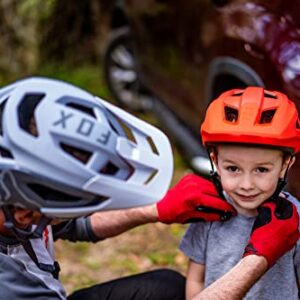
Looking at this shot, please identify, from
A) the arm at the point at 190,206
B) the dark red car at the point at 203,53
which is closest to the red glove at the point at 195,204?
the arm at the point at 190,206

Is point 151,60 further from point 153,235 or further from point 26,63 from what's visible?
point 26,63

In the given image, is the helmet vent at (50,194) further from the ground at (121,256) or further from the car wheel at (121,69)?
the car wheel at (121,69)

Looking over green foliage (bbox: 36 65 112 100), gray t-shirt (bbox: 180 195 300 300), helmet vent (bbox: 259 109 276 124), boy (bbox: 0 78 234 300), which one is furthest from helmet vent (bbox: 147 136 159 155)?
green foliage (bbox: 36 65 112 100)

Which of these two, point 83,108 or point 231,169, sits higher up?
point 83,108

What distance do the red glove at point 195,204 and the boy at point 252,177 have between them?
0.11ft

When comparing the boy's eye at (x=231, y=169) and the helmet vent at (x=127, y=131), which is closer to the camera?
the helmet vent at (x=127, y=131)

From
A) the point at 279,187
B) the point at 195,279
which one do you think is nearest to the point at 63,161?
the point at 279,187

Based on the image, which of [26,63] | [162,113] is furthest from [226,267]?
[26,63]

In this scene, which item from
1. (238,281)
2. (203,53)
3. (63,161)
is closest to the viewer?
(63,161)

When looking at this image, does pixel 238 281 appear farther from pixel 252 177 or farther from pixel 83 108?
pixel 83 108

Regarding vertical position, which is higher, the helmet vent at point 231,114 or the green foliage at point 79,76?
the helmet vent at point 231,114

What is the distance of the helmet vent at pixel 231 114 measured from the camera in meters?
2.32

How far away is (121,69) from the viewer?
7195mm

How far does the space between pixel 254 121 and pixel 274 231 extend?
32 centimetres
